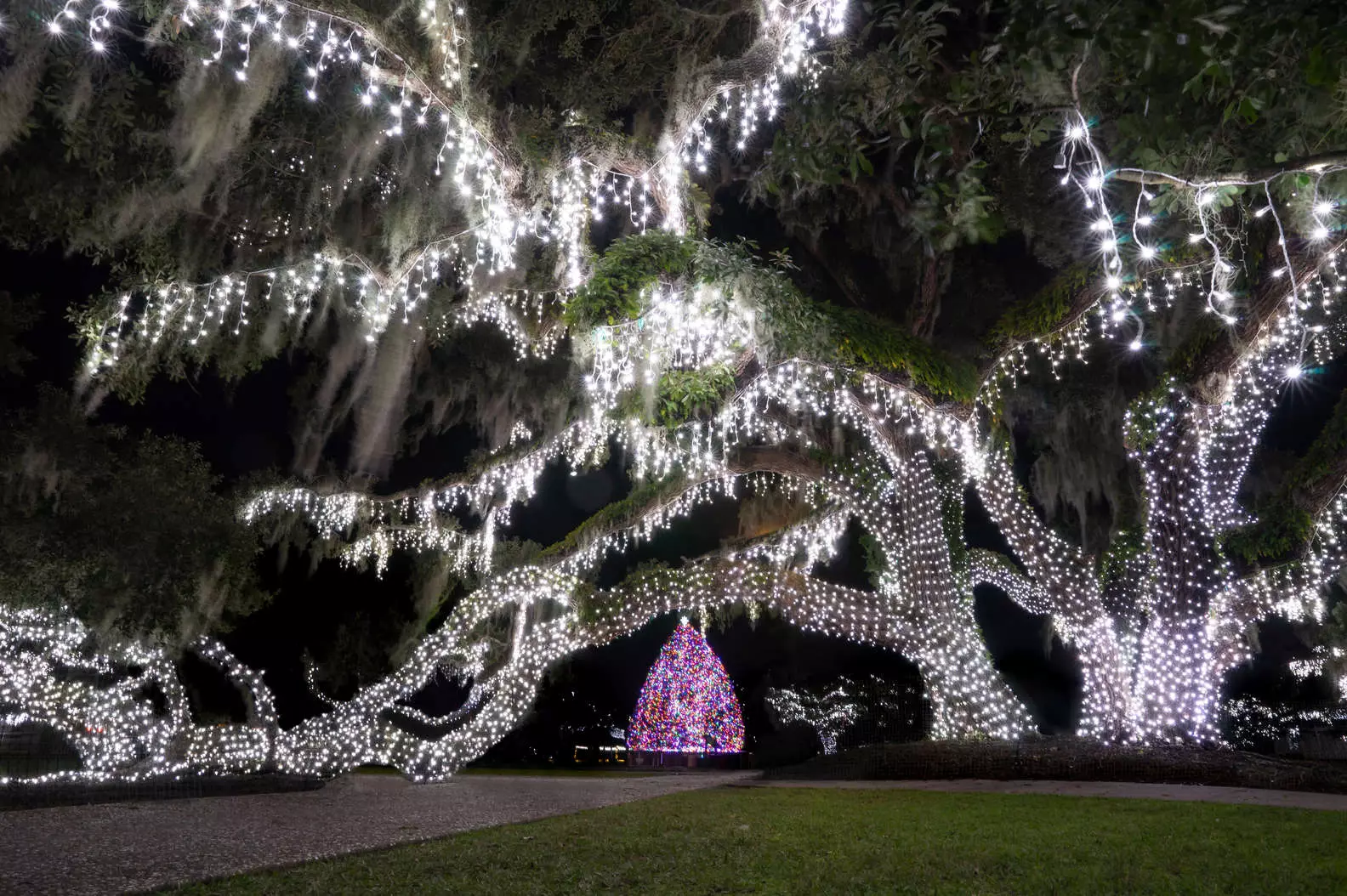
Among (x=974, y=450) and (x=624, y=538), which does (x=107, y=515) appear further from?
(x=974, y=450)

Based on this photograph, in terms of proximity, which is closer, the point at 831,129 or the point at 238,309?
the point at 831,129

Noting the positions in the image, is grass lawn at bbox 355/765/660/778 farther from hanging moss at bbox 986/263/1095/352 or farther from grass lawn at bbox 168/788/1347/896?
hanging moss at bbox 986/263/1095/352

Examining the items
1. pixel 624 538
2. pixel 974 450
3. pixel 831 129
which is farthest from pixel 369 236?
pixel 974 450

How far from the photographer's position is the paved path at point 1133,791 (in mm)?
6223

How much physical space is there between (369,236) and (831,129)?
563 centimetres

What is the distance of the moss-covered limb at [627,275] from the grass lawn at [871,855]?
3.43 m

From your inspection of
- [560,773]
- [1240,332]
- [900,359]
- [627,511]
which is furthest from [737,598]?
[560,773]

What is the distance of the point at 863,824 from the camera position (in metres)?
4.94

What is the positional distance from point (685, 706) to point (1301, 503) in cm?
1070

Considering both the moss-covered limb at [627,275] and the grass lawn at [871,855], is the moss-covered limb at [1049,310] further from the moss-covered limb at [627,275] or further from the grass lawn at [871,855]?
the grass lawn at [871,855]

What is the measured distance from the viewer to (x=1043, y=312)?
8727 mm

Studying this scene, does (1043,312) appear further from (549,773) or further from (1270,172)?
(549,773)

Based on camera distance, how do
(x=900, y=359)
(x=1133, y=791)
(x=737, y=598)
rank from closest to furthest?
(x=1133, y=791)
(x=900, y=359)
(x=737, y=598)

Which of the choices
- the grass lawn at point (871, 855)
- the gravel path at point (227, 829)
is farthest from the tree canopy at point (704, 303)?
the grass lawn at point (871, 855)
